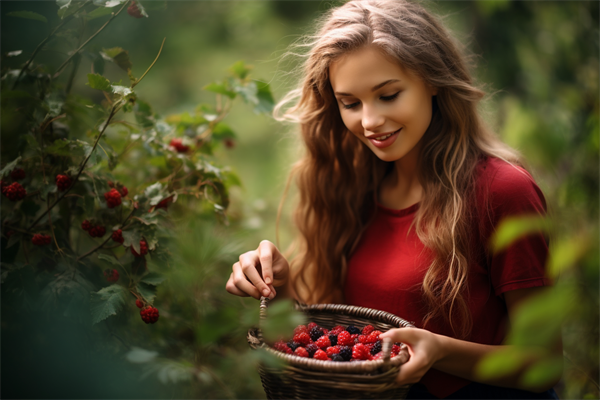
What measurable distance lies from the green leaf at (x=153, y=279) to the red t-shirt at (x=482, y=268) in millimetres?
657

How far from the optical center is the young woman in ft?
4.26

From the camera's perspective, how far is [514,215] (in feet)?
4.25

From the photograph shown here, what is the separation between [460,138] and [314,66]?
53 cm

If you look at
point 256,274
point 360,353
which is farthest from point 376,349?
point 256,274

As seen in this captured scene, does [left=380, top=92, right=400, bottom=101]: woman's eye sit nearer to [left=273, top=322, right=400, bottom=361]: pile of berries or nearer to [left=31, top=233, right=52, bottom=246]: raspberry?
[left=273, top=322, right=400, bottom=361]: pile of berries

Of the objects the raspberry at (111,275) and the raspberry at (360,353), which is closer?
the raspberry at (360,353)

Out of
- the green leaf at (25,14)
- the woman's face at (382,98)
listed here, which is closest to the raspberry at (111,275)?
the green leaf at (25,14)

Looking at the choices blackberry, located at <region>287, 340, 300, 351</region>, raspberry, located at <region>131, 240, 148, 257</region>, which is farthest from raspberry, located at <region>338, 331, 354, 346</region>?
raspberry, located at <region>131, 240, 148, 257</region>

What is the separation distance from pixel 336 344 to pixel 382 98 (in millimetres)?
712

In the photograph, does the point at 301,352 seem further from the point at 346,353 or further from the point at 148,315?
the point at 148,315

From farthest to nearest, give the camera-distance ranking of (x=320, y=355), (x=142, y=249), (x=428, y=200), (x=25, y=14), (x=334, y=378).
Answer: (x=428, y=200), (x=142, y=249), (x=25, y=14), (x=320, y=355), (x=334, y=378)

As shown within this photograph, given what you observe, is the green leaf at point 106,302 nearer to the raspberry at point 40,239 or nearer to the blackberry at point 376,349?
the raspberry at point 40,239

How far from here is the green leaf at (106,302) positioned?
1135mm

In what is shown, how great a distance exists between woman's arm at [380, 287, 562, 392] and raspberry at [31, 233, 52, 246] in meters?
0.94
